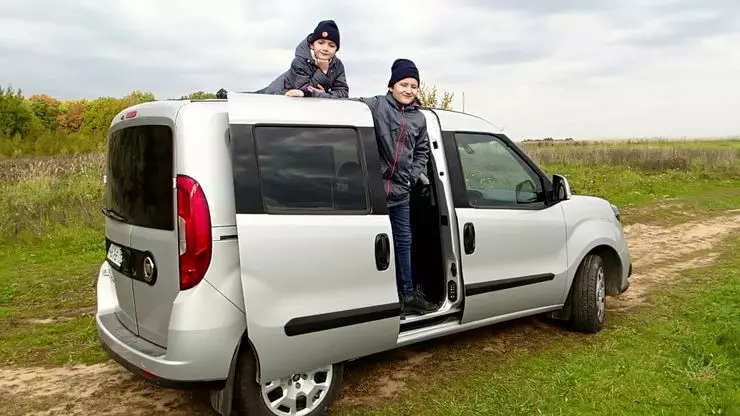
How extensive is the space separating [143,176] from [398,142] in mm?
1627

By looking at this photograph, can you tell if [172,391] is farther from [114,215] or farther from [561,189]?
Answer: [561,189]

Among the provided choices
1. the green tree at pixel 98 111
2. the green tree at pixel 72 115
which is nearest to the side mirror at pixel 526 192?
the green tree at pixel 98 111

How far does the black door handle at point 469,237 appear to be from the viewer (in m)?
4.23

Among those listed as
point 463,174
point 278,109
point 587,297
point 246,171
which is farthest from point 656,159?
point 246,171

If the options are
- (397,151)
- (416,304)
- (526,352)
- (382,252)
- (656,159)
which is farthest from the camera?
(656,159)

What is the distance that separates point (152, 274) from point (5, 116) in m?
35.9

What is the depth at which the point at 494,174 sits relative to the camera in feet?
15.5

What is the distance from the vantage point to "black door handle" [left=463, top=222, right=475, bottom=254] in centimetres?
423

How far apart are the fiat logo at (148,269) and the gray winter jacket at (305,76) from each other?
1.70 meters

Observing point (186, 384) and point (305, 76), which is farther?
point (305, 76)

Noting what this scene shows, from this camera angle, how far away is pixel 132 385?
4156mm

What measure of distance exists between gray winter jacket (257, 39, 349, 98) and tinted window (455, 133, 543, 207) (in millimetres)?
1113

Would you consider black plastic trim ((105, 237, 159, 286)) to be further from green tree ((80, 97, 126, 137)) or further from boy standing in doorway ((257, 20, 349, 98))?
green tree ((80, 97, 126, 137))

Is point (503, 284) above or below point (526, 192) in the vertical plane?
below
